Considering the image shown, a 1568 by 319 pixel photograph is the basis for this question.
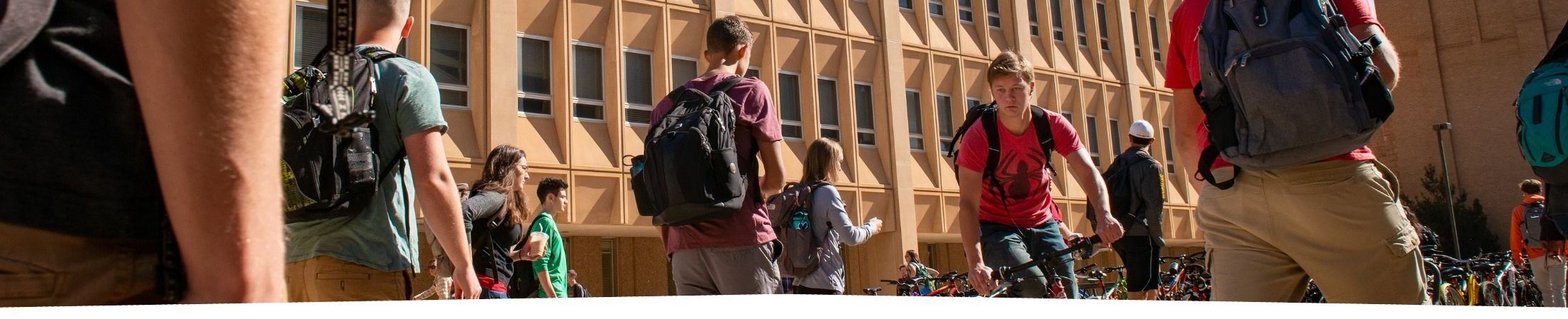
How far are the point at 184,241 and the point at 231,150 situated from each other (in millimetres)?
75

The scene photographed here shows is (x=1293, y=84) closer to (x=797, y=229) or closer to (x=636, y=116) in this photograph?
(x=797, y=229)

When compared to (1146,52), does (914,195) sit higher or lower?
lower

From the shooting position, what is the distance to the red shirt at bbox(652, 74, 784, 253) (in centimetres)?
361

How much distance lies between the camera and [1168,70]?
2955 mm

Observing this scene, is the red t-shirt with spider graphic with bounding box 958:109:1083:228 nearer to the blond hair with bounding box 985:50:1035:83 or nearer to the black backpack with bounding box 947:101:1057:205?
the black backpack with bounding box 947:101:1057:205

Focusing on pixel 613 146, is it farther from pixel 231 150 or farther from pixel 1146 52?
pixel 231 150

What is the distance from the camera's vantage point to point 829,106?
19328 mm

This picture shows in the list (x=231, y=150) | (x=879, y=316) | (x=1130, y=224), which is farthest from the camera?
(x=1130, y=224)

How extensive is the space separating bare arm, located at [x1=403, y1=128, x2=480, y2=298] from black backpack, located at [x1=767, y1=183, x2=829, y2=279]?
3185 mm

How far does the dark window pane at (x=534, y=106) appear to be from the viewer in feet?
52.2

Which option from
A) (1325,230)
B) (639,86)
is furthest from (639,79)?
(1325,230)

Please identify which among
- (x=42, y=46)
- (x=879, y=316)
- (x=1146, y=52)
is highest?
(x=1146, y=52)

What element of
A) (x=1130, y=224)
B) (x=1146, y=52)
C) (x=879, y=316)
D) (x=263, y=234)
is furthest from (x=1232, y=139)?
(x=1146, y=52)

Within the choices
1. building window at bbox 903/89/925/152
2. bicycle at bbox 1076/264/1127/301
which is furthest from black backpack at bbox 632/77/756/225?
building window at bbox 903/89/925/152
